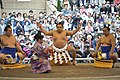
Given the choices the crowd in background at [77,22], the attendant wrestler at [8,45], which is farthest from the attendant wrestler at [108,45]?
the crowd in background at [77,22]

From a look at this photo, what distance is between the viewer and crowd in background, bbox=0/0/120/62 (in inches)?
434

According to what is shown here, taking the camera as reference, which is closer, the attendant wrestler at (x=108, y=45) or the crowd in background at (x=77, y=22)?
the attendant wrestler at (x=108, y=45)

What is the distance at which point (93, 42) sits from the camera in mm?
11164

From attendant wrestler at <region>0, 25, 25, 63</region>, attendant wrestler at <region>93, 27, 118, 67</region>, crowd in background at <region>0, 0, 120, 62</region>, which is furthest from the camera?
crowd in background at <region>0, 0, 120, 62</region>

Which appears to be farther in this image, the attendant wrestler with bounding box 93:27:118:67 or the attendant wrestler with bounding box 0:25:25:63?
the attendant wrestler with bounding box 93:27:118:67

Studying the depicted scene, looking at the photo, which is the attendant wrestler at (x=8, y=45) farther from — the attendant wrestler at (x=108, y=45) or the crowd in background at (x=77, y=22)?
the crowd in background at (x=77, y=22)

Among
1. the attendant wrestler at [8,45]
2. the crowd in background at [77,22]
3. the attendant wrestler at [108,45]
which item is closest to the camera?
the attendant wrestler at [8,45]

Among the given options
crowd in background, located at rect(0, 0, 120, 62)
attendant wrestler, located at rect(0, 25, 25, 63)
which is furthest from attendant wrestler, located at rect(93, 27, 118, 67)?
crowd in background, located at rect(0, 0, 120, 62)

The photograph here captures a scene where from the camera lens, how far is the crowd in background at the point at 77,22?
11.0m

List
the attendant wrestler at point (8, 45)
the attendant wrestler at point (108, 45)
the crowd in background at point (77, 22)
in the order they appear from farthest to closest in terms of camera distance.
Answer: the crowd in background at point (77, 22) < the attendant wrestler at point (108, 45) < the attendant wrestler at point (8, 45)

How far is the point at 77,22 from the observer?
12.7m

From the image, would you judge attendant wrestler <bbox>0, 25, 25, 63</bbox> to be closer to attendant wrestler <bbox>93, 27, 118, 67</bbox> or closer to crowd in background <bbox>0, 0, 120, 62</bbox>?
attendant wrestler <bbox>93, 27, 118, 67</bbox>

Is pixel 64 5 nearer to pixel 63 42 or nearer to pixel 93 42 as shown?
pixel 93 42

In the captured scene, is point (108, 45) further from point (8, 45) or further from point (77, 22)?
point (77, 22)
